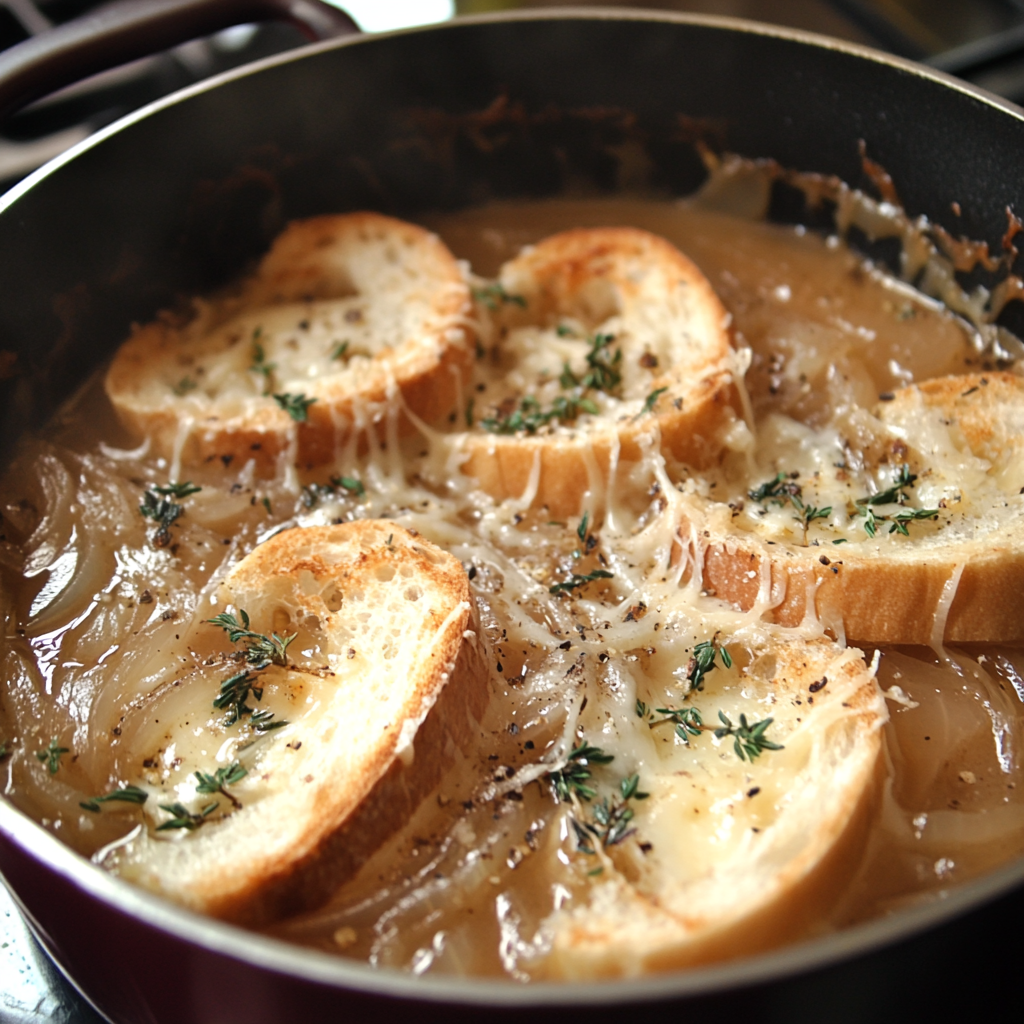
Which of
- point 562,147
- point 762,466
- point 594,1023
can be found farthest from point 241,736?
point 562,147

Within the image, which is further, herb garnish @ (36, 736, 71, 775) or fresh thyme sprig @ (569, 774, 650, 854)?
herb garnish @ (36, 736, 71, 775)

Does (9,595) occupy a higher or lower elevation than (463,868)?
higher

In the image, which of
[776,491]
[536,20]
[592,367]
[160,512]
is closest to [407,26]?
[536,20]

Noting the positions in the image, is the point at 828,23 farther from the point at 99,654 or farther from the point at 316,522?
the point at 99,654

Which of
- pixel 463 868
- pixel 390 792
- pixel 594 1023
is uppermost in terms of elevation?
pixel 594 1023

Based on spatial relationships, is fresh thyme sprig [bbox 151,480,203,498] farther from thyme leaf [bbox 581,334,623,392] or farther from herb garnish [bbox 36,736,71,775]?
thyme leaf [bbox 581,334,623,392]

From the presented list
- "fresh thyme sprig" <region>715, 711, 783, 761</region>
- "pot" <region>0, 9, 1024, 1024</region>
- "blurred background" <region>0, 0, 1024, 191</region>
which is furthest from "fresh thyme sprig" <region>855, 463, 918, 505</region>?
"blurred background" <region>0, 0, 1024, 191</region>

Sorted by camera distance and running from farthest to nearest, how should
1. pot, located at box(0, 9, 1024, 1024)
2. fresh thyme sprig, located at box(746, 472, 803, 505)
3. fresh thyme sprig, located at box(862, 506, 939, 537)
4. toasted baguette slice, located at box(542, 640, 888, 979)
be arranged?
pot, located at box(0, 9, 1024, 1024) → fresh thyme sprig, located at box(746, 472, 803, 505) → fresh thyme sprig, located at box(862, 506, 939, 537) → toasted baguette slice, located at box(542, 640, 888, 979)
